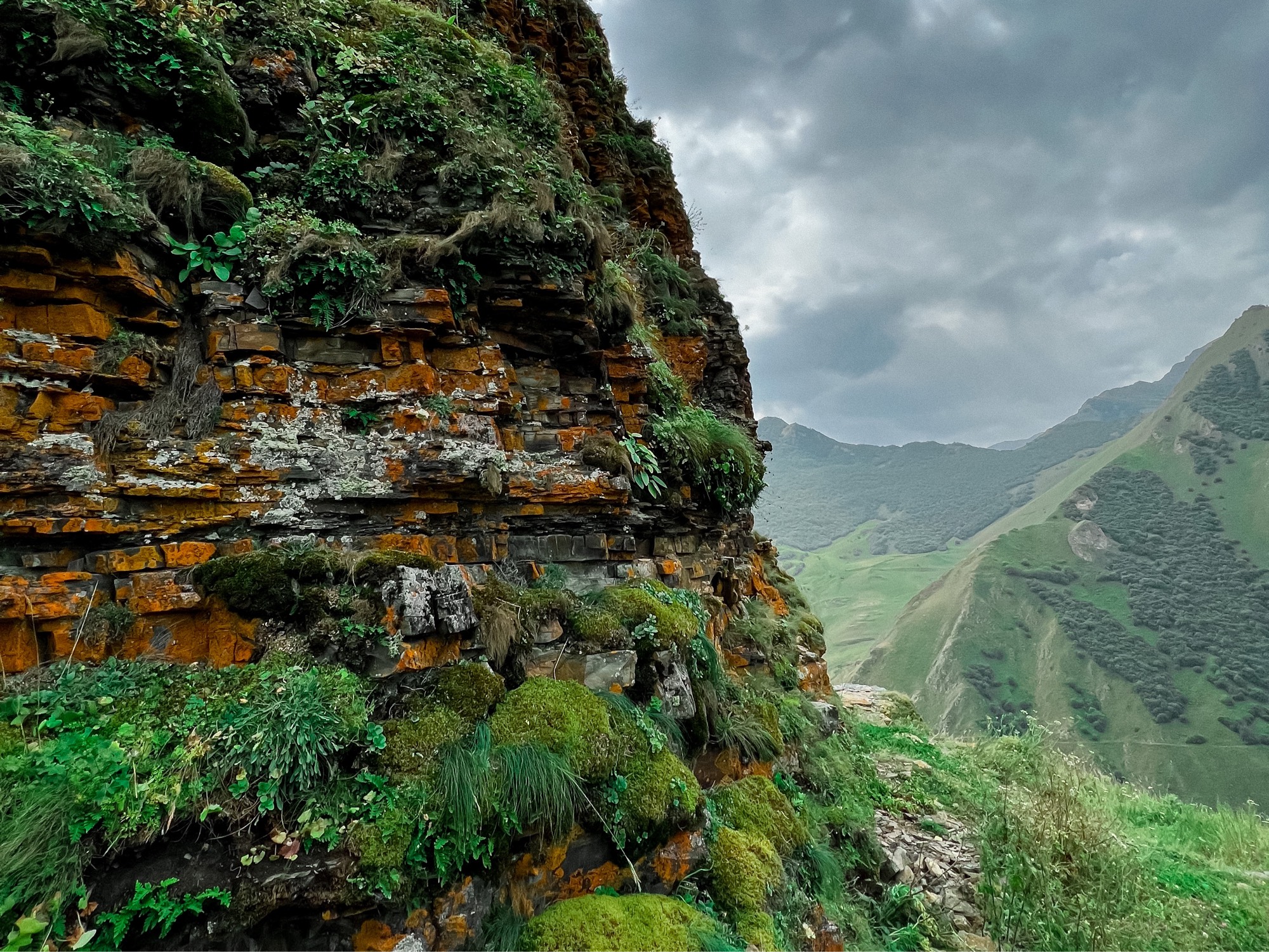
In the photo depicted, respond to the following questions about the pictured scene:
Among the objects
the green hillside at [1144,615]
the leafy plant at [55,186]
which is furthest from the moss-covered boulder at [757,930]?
the green hillside at [1144,615]

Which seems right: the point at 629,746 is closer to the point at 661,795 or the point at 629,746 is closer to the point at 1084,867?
the point at 661,795

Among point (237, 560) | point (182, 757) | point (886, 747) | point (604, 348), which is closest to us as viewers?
point (182, 757)

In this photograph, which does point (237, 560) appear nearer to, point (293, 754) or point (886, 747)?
point (293, 754)

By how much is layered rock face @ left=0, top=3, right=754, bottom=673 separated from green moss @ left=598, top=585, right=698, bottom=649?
1.67ft

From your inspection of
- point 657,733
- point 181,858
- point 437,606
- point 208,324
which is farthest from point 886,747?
point 208,324

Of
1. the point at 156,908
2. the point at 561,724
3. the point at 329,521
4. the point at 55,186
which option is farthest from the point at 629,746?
the point at 55,186

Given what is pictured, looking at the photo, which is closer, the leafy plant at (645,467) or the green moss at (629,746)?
the green moss at (629,746)

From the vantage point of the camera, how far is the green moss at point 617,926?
3486 millimetres

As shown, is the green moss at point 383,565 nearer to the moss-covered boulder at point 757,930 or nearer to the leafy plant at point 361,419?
the leafy plant at point 361,419

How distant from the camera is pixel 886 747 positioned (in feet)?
39.5

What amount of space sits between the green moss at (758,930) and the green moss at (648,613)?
7.26 feet

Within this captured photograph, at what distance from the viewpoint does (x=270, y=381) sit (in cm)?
460

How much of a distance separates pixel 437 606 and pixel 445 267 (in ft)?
11.5

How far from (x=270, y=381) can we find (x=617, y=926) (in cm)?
498
